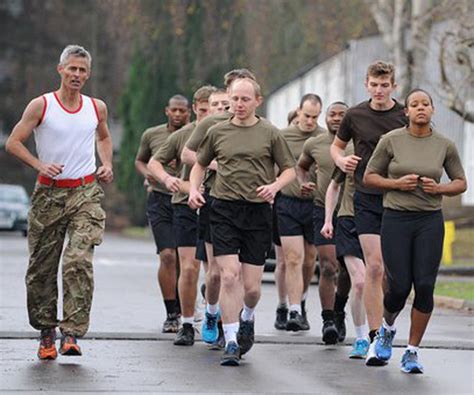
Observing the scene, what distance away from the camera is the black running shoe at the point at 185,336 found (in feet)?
42.4

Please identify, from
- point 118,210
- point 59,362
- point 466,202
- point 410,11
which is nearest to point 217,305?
point 59,362

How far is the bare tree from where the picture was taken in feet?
87.2

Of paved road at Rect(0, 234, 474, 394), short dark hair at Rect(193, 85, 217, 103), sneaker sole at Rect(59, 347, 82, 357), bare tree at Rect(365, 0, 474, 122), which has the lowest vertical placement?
paved road at Rect(0, 234, 474, 394)

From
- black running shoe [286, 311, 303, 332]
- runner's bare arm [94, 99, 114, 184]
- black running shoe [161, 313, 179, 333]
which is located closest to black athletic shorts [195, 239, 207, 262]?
black running shoe [161, 313, 179, 333]

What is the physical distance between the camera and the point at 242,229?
39.2 feet

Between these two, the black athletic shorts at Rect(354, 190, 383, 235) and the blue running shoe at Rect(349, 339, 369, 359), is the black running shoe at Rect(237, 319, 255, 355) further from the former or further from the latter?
the black athletic shorts at Rect(354, 190, 383, 235)

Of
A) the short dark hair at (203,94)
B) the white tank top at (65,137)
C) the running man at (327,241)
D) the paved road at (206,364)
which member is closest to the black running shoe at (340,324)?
the running man at (327,241)

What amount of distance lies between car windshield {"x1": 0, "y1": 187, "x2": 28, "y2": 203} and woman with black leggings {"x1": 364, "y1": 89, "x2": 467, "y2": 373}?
35.4 meters

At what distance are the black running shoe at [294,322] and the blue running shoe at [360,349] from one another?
77.5 inches

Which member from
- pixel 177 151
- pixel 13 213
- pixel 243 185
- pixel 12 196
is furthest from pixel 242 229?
pixel 12 196

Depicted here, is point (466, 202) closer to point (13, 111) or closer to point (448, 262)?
point (448, 262)

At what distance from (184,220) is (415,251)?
3041 mm

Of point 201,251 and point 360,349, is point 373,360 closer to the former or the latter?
point 360,349

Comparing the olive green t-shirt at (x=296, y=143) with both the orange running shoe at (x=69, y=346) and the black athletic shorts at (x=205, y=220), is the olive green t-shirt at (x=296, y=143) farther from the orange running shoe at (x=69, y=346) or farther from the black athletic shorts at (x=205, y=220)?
the orange running shoe at (x=69, y=346)
